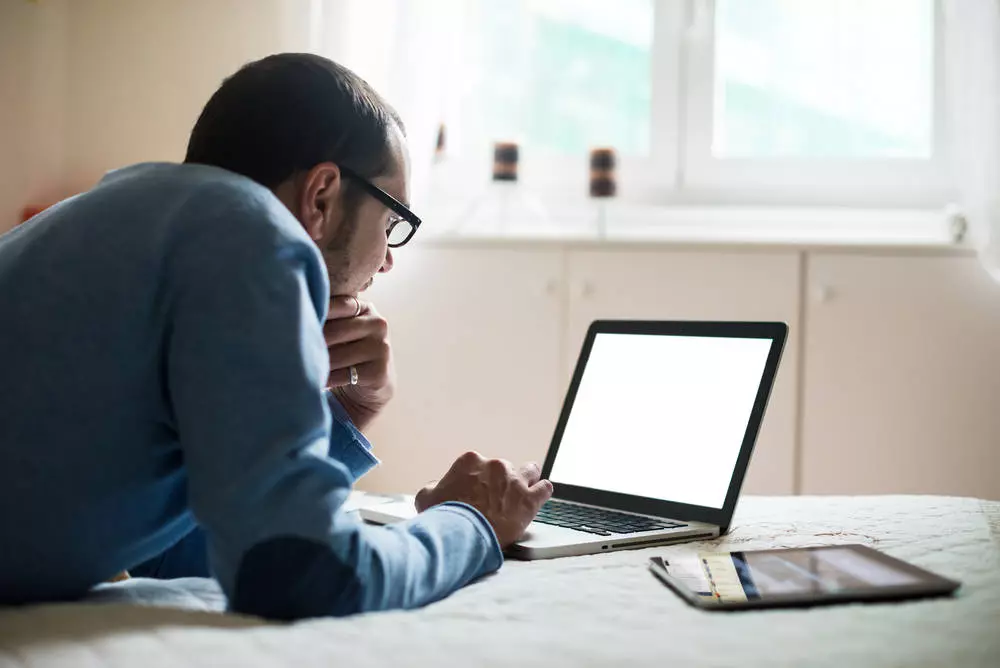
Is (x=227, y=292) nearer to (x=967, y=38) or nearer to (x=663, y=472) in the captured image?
(x=663, y=472)

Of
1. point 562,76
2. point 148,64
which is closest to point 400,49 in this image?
point 562,76

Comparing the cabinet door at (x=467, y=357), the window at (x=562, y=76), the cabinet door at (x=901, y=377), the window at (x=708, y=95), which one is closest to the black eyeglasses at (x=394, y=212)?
the cabinet door at (x=467, y=357)

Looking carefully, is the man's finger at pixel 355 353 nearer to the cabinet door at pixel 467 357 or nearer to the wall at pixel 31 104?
the cabinet door at pixel 467 357

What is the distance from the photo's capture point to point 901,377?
2328 mm

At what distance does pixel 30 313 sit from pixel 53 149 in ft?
7.06

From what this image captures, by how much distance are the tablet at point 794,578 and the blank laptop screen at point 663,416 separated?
210 mm

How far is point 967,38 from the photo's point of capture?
8.13ft

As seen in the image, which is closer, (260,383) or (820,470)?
(260,383)

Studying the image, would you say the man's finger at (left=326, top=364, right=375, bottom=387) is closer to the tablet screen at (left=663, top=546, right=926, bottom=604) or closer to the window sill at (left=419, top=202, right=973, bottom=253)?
the tablet screen at (left=663, top=546, right=926, bottom=604)

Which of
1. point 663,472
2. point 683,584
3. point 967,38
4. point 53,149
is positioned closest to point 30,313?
point 683,584

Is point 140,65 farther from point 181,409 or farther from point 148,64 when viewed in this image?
point 181,409

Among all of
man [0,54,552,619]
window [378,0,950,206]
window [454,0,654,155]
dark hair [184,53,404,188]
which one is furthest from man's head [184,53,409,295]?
window [454,0,654,155]

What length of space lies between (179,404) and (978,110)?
7.54 feet

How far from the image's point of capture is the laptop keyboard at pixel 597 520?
112 cm
